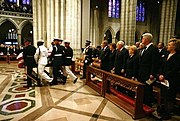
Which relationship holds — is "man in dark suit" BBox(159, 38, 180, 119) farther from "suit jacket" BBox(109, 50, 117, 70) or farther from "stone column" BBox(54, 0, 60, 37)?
"stone column" BBox(54, 0, 60, 37)

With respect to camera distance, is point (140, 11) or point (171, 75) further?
Answer: point (140, 11)

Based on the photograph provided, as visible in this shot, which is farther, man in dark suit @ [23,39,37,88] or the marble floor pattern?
man in dark suit @ [23,39,37,88]

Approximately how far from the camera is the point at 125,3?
1080 cm

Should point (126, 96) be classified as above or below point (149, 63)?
below

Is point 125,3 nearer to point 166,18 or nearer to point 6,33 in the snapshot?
point 166,18

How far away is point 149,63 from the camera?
3.63 m

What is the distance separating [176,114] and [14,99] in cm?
432

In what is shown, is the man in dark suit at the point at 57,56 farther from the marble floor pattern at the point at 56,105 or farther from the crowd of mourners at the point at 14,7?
the crowd of mourners at the point at 14,7

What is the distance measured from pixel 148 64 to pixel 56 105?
2.54 m

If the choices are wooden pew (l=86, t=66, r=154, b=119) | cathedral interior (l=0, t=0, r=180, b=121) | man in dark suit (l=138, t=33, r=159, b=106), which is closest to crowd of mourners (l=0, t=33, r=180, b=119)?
man in dark suit (l=138, t=33, r=159, b=106)

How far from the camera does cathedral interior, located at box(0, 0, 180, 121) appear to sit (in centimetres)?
376

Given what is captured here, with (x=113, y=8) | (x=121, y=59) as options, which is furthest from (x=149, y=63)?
(x=113, y=8)

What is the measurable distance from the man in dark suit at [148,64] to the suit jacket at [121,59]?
96 centimetres

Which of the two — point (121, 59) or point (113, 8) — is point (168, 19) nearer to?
point (113, 8)
